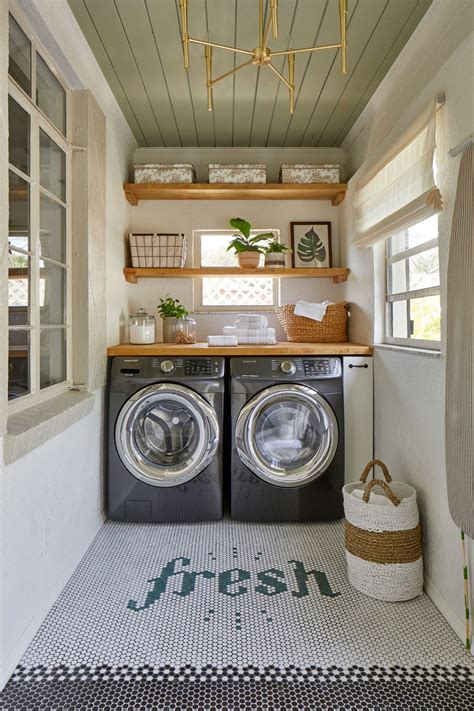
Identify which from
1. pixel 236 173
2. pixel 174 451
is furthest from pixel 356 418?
pixel 236 173

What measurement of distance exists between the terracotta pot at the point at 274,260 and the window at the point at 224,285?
269 millimetres

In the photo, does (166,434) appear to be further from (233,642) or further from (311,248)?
(311,248)

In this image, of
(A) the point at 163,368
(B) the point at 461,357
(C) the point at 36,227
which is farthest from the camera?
(A) the point at 163,368

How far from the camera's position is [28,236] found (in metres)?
1.81

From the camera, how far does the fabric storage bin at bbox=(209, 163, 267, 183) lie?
3092 millimetres

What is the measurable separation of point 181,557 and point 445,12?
2.63m

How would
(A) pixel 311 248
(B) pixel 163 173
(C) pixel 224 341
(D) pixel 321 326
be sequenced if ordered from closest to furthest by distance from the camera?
(C) pixel 224 341 → (D) pixel 321 326 → (B) pixel 163 173 → (A) pixel 311 248

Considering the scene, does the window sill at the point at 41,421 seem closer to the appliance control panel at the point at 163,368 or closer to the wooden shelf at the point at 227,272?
the appliance control panel at the point at 163,368

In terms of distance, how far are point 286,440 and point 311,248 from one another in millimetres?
1498

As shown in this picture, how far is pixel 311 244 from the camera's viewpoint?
11.0 ft

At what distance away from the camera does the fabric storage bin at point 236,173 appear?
10.1ft

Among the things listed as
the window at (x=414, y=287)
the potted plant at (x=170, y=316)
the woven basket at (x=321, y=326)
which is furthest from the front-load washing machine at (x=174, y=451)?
the window at (x=414, y=287)

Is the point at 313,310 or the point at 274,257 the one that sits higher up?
the point at 274,257

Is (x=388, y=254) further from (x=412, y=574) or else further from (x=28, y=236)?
(x=28, y=236)
